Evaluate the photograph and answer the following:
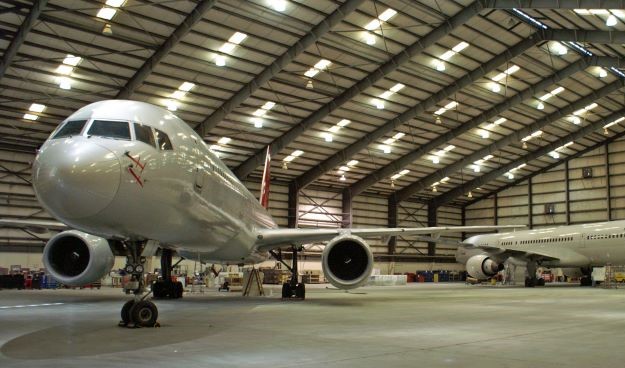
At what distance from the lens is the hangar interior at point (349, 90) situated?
20766 mm

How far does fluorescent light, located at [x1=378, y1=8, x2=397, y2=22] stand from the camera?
21797mm

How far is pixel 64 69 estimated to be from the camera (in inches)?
885

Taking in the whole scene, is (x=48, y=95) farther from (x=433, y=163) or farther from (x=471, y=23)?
(x=433, y=163)

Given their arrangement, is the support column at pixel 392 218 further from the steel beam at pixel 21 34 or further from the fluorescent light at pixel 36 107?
the steel beam at pixel 21 34

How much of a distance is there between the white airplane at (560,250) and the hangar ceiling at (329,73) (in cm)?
759

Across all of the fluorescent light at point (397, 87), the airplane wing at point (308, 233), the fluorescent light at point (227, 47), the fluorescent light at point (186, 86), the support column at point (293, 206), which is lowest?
the airplane wing at point (308, 233)

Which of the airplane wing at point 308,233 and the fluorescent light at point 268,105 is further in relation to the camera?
the fluorescent light at point 268,105

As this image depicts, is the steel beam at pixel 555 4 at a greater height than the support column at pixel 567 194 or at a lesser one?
greater

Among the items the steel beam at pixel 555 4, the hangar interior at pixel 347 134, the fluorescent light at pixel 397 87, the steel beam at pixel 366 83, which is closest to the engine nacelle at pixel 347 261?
the hangar interior at pixel 347 134

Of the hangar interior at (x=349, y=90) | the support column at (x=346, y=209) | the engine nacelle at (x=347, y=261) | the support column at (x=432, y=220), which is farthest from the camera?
the support column at (x=432, y=220)

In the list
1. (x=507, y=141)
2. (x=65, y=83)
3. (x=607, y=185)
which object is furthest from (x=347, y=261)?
(x=607, y=185)

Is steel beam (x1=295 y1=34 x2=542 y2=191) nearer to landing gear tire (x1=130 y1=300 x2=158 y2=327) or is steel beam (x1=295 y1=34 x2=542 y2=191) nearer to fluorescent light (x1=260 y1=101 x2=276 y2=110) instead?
fluorescent light (x1=260 y1=101 x2=276 y2=110)

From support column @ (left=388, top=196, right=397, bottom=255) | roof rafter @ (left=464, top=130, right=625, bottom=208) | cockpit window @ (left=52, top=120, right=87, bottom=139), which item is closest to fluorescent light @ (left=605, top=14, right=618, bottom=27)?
cockpit window @ (left=52, top=120, right=87, bottom=139)

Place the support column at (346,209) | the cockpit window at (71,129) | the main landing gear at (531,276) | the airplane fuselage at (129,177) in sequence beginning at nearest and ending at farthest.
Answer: the airplane fuselage at (129,177), the cockpit window at (71,129), the main landing gear at (531,276), the support column at (346,209)
